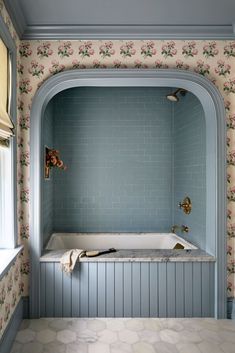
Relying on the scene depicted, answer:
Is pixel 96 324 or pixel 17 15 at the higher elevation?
pixel 17 15

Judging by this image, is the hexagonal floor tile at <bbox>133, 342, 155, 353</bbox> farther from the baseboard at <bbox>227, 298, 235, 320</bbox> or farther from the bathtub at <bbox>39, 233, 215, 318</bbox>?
the baseboard at <bbox>227, 298, 235, 320</bbox>

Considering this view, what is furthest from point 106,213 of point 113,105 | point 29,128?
point 29,128

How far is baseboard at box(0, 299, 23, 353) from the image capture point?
2.07 meters

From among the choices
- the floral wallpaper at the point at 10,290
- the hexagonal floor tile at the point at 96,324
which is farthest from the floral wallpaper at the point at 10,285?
the hexagonal floor tile at the point at 96,324

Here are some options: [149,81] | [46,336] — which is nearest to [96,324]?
[46,336]

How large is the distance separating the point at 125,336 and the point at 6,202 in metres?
1.44

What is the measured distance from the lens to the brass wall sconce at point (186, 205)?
3.38 meters

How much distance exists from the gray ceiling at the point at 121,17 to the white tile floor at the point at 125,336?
8.34 feet

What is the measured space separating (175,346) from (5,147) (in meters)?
1.96

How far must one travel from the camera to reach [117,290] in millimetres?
2697

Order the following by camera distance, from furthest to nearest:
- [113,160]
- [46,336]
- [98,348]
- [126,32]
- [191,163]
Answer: [113,160] → [191,163] → [126,32] → [46,336] → [98,348]

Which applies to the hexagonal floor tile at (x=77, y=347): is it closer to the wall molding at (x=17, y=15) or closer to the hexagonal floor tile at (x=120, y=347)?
the hexagonal floor tile at (x=120, y=347)

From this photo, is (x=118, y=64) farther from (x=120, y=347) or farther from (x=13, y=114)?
(x=120, y=347)

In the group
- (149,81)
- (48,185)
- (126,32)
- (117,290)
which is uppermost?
(126,32)
